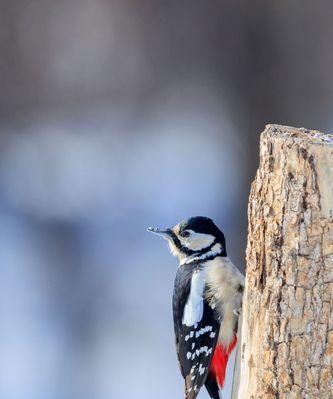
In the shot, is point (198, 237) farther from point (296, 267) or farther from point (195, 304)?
point (296, 267)

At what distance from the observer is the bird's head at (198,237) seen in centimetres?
225

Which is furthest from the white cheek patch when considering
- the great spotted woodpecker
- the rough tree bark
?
the rough tree bark

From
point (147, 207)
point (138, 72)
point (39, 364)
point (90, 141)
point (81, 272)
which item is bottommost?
point (39, 364)

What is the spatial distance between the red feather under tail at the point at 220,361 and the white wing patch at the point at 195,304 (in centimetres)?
8

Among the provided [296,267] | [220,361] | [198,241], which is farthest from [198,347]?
[296,267]

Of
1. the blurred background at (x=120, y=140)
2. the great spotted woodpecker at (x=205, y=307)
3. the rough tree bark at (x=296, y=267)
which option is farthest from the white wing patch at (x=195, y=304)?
the blurred background at (x=120, y=140)

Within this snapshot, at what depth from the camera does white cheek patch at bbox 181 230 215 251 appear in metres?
2.25

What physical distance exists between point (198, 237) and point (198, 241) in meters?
0.01

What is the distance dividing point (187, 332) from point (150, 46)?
2.26 meters

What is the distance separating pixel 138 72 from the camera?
14.1ft

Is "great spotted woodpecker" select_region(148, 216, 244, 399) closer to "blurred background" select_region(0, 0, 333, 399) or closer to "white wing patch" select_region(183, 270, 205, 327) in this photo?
Result: "white wing patch" select_region(183, 270, 205, 327)

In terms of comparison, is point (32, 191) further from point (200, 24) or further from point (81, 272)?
point (200, 24)

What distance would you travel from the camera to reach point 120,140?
4336mm

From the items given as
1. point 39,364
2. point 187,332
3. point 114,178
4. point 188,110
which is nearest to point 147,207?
point 114,178
